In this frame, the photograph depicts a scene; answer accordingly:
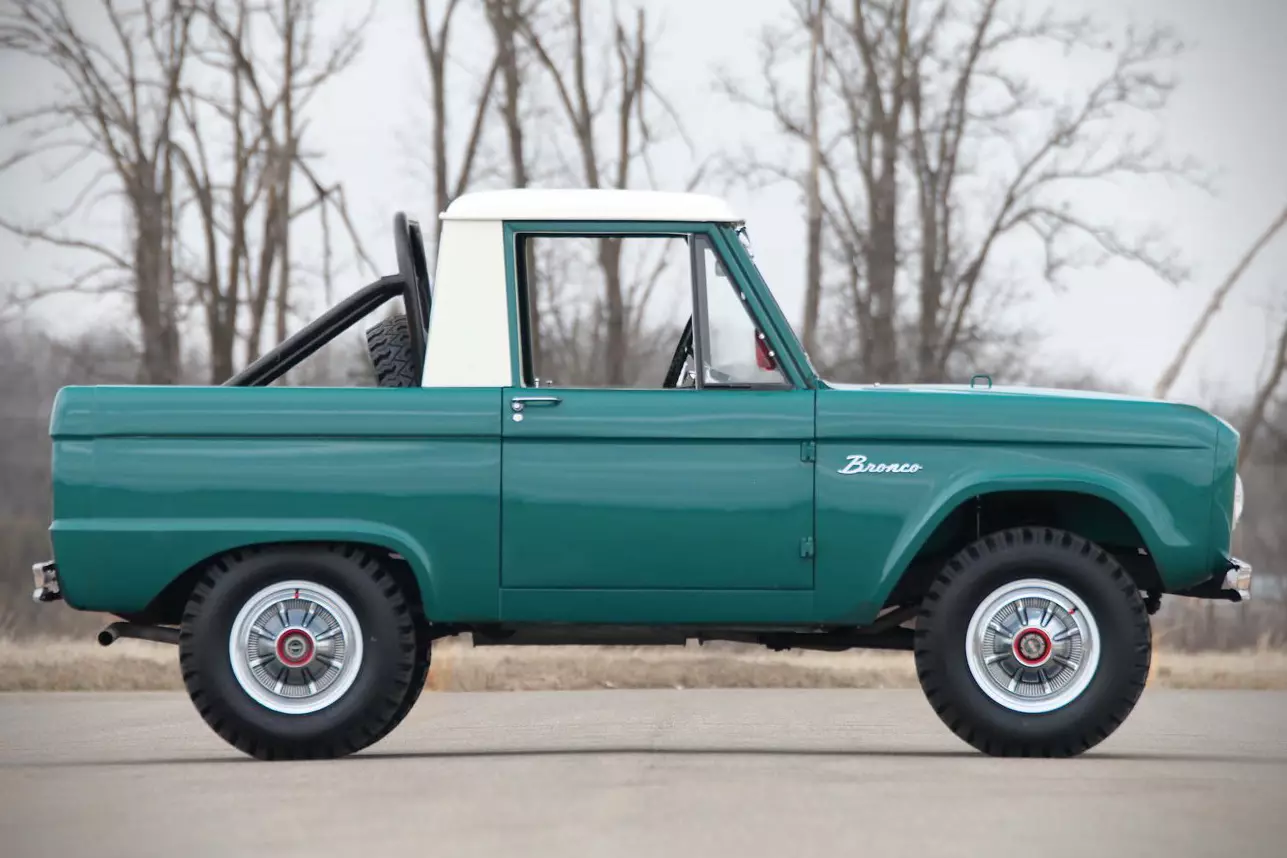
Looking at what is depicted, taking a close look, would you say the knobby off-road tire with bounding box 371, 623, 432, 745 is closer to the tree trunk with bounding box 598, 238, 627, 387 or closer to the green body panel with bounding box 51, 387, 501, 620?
the green body panel with bounding box 51, 387, 501, 620

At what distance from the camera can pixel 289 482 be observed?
8.48 metres

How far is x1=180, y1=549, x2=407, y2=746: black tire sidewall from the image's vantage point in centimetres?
852

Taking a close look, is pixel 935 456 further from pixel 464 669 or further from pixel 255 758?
pixel 464 669

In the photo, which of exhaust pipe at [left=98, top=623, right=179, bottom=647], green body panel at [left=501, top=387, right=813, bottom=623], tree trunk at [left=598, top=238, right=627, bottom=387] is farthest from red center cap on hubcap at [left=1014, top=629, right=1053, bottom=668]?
tree trunk at [left=598, top=238, right=627, bottom=387]

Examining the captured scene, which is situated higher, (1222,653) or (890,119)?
(890,119)

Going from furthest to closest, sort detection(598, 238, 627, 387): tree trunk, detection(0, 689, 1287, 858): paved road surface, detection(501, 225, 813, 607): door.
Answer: detection(598, 238, 627, 387): tree trunk, detection(501, 225, 813, 607): door, detection(0, 689, 1287, 858): paved road surface

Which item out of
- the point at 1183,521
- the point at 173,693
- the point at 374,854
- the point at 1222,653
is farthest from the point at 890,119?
the point at 374,854

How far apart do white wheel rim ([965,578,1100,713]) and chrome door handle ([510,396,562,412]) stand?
2008 mm

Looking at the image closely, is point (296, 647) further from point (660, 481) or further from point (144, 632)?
point (660, 481)

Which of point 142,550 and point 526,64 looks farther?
point 526,64

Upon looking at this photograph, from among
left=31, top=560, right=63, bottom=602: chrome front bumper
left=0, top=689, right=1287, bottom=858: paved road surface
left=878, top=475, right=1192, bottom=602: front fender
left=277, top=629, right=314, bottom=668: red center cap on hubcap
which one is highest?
left=878, top=475, right=1192, bottom=602: front fender

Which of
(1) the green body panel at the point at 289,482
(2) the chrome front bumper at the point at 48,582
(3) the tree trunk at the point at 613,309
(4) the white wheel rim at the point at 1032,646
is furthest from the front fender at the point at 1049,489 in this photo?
(3) the tree trunk at the point at 613,309

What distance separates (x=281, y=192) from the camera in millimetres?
17594

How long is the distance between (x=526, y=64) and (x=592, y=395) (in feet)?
31.0
